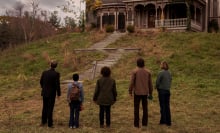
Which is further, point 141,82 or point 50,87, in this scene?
point 50,87

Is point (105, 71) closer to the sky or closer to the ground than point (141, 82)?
closer to the sky

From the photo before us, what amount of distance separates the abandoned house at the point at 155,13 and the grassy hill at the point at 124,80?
7653 mm

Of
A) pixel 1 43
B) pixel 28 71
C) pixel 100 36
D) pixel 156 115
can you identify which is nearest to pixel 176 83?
pixel 156 115

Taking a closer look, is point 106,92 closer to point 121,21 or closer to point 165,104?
point 165,104

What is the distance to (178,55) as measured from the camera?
23.4 m

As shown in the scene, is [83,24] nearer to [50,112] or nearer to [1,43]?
[1,43]

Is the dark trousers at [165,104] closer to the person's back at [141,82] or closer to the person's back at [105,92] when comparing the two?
the person's back at [141,82]

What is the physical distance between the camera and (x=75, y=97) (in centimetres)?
988

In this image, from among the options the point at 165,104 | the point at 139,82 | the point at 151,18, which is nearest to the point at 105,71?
the point at 139,82

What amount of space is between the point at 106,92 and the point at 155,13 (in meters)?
30.8

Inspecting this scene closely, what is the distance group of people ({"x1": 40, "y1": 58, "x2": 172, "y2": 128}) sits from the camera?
32.1 feet

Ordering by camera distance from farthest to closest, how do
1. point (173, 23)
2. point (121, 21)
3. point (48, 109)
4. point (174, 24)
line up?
point (121, 21)
point (173, 23)
point (174, 24)
point (48, 109)

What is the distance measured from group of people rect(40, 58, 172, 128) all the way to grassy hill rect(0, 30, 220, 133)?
0.36m

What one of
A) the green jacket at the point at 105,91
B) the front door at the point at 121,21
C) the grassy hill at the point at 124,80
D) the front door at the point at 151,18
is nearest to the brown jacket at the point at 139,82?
the green jacket at the point at 105,91
